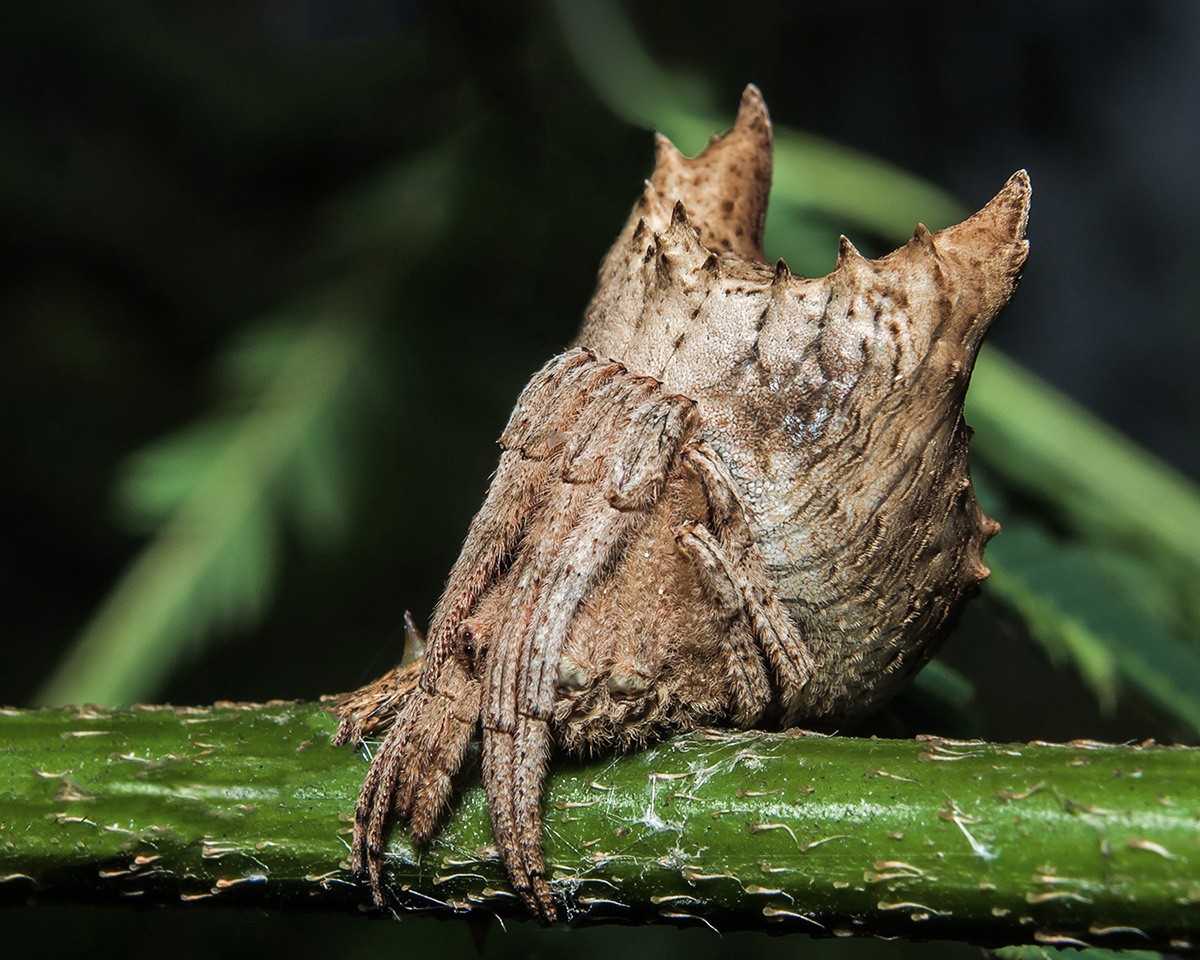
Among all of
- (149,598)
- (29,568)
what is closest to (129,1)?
(29,568)

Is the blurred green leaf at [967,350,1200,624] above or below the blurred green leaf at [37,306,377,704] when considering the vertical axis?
above

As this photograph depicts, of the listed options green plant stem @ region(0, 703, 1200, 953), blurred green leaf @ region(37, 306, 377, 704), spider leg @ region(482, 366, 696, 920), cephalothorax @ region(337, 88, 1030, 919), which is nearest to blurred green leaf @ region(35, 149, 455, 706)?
blurred green leaf @ region(37, 306, 377, 704)

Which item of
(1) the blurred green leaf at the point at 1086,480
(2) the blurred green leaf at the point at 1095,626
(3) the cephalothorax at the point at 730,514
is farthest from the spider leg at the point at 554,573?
(1) the blurred green leaf at the point at 1086,480

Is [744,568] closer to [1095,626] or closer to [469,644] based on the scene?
[469,644]

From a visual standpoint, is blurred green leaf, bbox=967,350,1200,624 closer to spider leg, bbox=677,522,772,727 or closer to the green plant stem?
spider leg, bbox=677,522,772,727

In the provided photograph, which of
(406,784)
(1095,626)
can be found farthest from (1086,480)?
(406,784)

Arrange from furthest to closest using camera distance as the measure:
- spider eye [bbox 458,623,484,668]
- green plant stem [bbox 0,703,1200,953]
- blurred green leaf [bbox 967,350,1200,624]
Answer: blurred green leaf [bbox 967,350,1200,624], spider eye [bbox 458,623,484,668], green plant stem [bbox 0,703,1200,953]

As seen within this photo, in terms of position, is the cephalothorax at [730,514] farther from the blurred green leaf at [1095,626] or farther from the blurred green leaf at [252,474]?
the blurred green leaf at [252,474]
